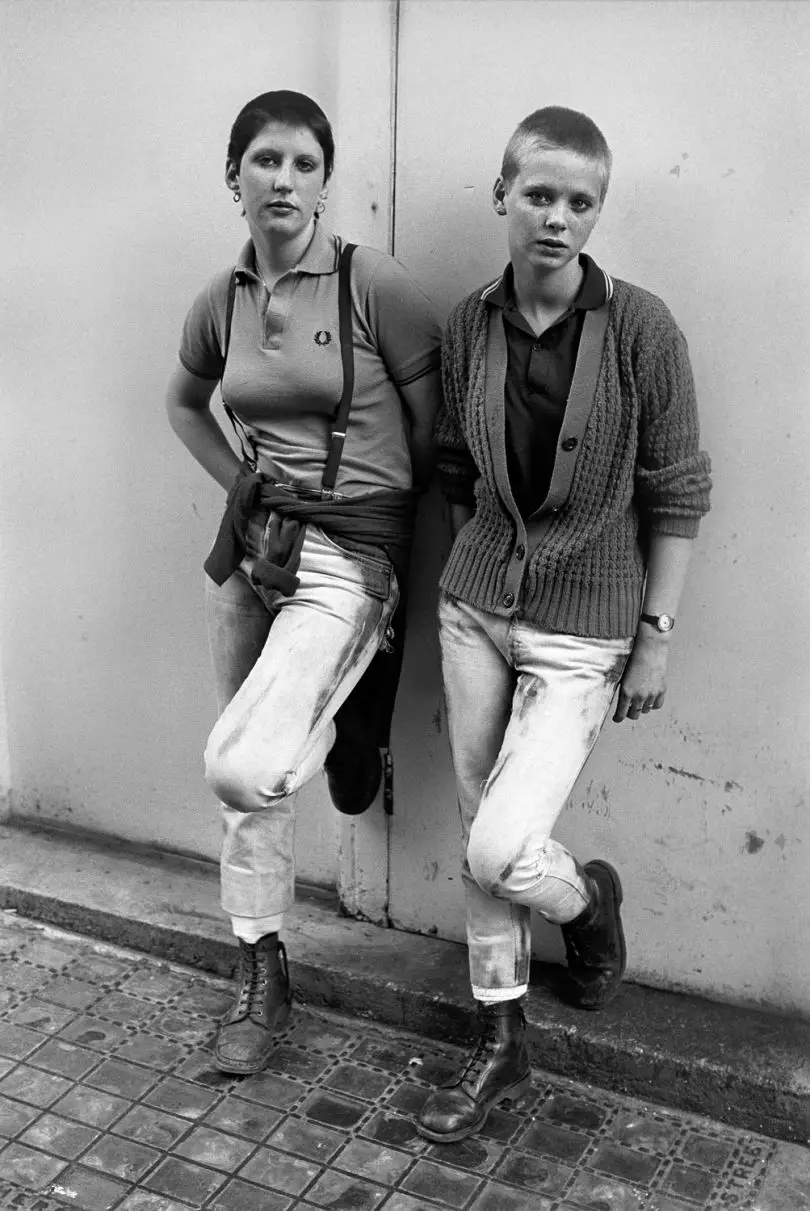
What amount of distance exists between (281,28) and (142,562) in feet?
4.97

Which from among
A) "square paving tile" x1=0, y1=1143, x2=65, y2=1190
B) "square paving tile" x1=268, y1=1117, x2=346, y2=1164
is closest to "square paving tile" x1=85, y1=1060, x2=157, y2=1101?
"square paving tile" x1=0, y1=1143, x2=65, y2=1190

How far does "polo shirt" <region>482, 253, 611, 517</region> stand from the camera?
2.93m

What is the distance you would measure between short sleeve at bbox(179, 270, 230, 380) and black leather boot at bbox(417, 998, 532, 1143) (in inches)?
65.0

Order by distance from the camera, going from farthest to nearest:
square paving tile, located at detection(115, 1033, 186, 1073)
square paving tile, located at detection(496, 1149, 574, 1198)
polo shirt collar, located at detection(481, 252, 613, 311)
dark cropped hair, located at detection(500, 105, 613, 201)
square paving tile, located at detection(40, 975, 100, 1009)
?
1. square paving tile, located at detection(40, 975, 100, 1009)
2. square paving tile, located at detection(115, 1033, 186, 1073)
3. square paving tile, located at detection(496, 1149, 574, 1198)
4. polo shirt collar, located at detection(481, 252, 613, 311)
5. dark cropped hair, located at detection(500, 105, 613, 201)

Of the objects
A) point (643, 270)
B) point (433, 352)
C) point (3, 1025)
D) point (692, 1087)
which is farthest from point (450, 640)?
point (3, 1025)

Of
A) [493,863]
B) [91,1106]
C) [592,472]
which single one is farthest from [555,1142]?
[592,472]

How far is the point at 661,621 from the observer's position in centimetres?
306

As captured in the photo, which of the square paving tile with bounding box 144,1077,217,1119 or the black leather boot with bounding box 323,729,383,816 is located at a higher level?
the black leather boot with bounding box 323,729,383,816

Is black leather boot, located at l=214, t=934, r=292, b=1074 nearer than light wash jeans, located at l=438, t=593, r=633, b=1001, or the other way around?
light wash jeans, located at l=438, t=593, r=633, b=1001

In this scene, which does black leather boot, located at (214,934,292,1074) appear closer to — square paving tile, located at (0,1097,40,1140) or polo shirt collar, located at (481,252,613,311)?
square paving tile, located at (0,1097,40,1140)

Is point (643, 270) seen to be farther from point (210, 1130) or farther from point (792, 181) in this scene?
point (210, 1130)

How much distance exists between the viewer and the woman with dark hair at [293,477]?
10.3 ft

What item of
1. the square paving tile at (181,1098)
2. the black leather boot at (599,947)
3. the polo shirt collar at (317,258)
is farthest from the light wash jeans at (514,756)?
the polo shirt collar at (317,258)

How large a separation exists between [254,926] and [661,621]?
4.10 feet
